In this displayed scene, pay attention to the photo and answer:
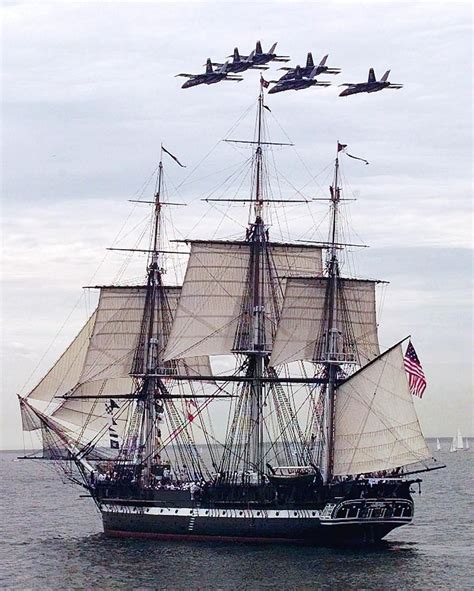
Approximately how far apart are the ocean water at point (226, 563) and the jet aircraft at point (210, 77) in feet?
89.6

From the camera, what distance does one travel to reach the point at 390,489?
77.9 metres

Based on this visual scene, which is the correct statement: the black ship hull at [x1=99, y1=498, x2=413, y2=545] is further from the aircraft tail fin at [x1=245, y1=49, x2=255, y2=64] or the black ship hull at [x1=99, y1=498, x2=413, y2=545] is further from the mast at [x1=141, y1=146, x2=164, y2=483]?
the aircraft tail fin at [x1=245, y1=49, x2=255, y2=64]

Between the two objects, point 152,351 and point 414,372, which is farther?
point 152,351

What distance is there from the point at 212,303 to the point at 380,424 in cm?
1372

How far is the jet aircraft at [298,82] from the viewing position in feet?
255

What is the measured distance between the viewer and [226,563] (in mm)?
72625

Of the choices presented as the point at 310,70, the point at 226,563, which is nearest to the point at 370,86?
the point at 310,70

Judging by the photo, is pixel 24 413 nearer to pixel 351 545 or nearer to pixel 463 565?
pixel 351 545

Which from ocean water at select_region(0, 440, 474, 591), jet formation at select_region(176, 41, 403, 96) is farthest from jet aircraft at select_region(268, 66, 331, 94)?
ocean water at select_region(0, 440, 474, 591)

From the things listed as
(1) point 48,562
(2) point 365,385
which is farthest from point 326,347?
(1) point 48,562

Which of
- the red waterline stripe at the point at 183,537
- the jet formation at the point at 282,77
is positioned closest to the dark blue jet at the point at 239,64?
the jet formation at the point at 282,77

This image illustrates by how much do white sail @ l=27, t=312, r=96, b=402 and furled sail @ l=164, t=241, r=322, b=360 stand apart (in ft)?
25.3

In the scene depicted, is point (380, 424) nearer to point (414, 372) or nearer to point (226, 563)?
point (414, 372)

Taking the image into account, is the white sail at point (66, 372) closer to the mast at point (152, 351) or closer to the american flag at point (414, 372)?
the mast at point (152, 351)
